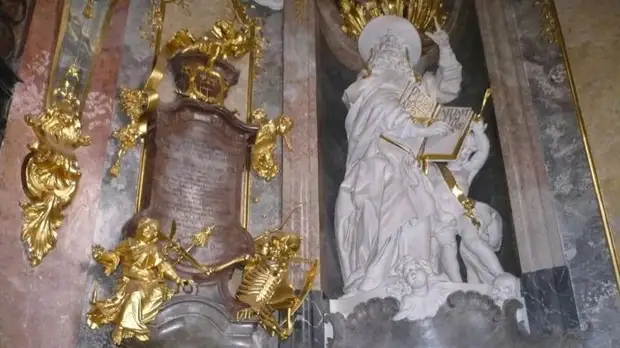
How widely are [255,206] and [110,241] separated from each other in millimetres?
1134

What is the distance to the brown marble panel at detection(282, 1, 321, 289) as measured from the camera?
16.6 feet

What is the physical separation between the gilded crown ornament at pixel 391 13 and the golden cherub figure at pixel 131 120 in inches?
95.8

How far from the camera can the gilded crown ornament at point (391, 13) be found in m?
6.60

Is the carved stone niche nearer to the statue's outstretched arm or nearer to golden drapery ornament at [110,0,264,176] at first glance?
golden drapery ornament at [110,0,264,176]

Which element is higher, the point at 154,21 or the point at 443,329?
the point at 154,21

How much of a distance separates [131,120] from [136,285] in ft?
4.59

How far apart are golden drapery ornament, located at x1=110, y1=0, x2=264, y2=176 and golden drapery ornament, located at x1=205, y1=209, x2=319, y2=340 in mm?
1190

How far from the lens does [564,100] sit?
5.62 m

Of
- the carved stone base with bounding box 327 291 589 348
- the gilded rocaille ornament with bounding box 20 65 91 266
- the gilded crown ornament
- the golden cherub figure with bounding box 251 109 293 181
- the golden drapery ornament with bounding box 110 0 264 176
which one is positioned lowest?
the carved stone base with bounding box 327 291 589 348

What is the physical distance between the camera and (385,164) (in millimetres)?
5340

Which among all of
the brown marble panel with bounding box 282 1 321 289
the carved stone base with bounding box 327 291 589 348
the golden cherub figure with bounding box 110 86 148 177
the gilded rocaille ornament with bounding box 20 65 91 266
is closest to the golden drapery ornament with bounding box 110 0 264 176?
the golden cherub figure with bounding box 110 86 148 177

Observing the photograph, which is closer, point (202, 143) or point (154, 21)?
point (202, 143)

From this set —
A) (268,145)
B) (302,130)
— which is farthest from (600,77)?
(268,145)

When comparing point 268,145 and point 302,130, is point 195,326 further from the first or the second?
point 302,130
